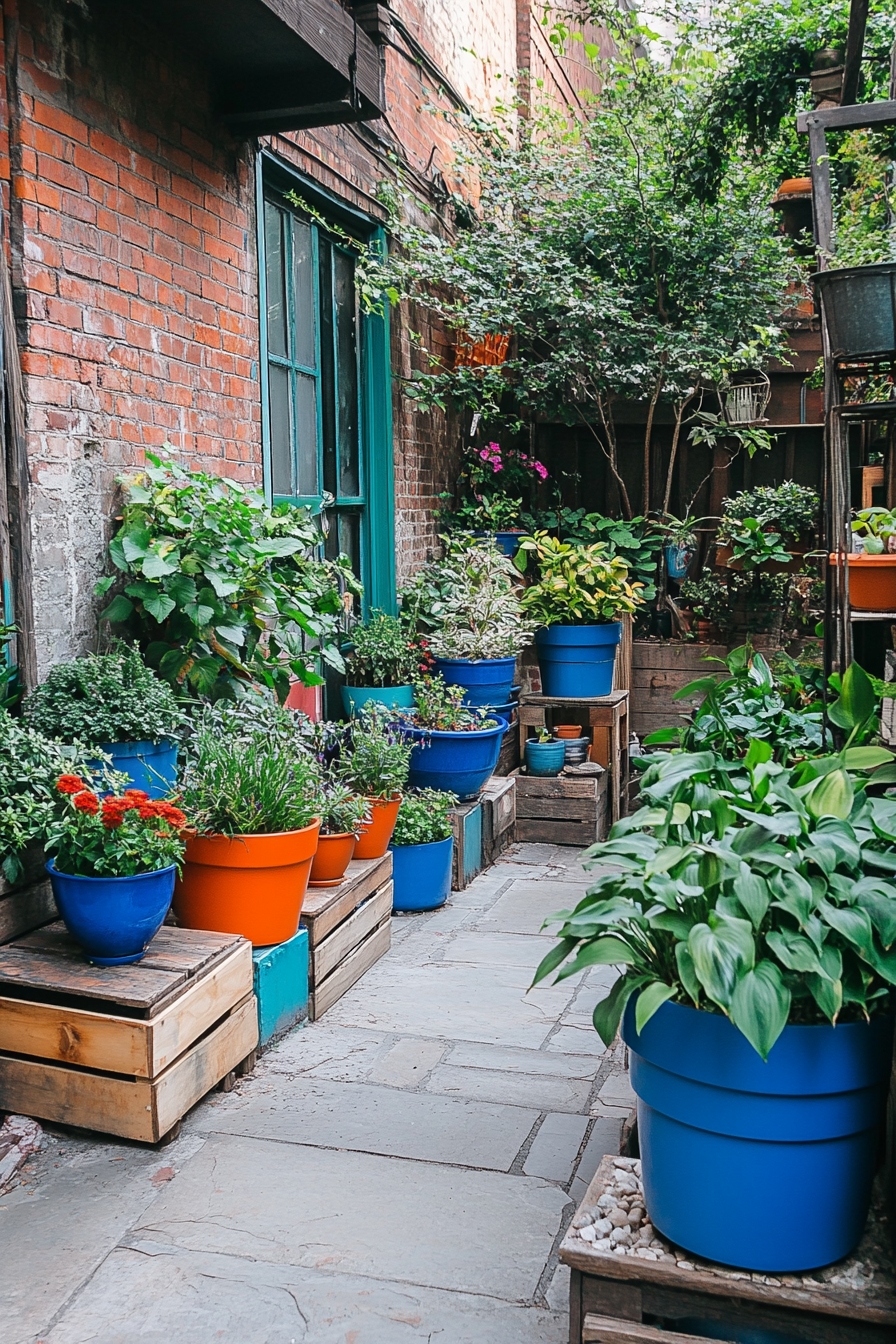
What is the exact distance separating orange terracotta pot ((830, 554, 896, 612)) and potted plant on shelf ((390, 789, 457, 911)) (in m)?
1.84

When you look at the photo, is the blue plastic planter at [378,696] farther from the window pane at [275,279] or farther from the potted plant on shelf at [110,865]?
the potted plant on shelf at [110,865]

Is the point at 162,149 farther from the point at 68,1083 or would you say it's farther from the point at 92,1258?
the point at 92,1258

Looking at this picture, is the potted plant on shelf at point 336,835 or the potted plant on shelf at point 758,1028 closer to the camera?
the potted plant on shelf at point 758,1028

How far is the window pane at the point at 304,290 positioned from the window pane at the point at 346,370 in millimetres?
292

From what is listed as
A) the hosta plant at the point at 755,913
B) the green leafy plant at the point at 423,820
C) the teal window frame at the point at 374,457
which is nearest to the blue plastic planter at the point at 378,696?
the green leafy plant at the point at 423,820

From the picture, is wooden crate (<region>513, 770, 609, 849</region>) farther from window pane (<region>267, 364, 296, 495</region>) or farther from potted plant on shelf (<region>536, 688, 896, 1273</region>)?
potted plant on shelf (<region>536, 688, 896, 1273</region>)

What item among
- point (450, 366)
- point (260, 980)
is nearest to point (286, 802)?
point (260, 980)

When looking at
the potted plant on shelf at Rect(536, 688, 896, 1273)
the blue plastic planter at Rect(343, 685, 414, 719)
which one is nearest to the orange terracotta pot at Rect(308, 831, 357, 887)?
the blue plastic planter at Rect(343, 685, 414, 719)

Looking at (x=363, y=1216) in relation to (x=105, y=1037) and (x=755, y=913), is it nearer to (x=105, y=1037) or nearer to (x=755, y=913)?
(x=105, y=1037)

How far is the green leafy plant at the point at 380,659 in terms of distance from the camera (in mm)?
5078

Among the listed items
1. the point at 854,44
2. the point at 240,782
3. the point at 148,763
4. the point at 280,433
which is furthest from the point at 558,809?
the point at 854,44

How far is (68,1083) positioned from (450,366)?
505 centimetres

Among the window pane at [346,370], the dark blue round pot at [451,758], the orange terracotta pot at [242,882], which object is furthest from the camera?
the window pane at [346,370]

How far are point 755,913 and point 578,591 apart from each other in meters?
4.16
